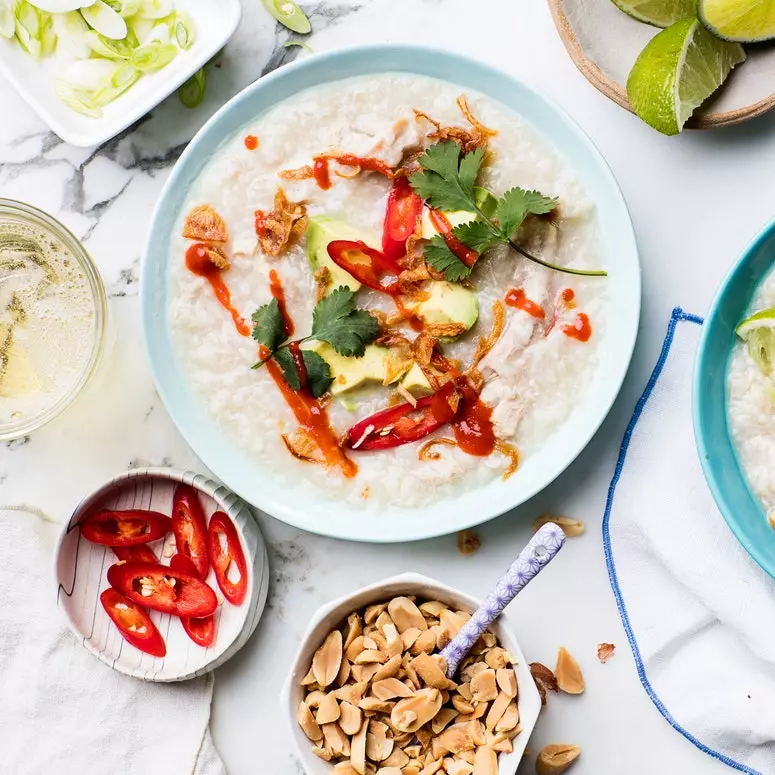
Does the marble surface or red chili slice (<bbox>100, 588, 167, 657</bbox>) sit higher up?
the marble surface

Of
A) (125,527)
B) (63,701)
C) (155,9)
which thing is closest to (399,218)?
(155,9)

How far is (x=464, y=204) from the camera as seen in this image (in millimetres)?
2146

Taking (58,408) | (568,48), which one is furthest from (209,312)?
(568,48)

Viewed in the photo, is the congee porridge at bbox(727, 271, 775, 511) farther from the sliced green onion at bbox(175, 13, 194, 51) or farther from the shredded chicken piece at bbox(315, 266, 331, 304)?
the sliced green onion at bbox(175, 13, 194, 51)

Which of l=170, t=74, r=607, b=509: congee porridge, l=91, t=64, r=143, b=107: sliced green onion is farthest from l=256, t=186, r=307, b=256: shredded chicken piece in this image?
l=91, t=64, r=143, b=107: sliced green onion

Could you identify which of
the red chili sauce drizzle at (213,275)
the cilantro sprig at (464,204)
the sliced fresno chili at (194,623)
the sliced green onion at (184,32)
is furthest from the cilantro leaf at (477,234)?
the sliced fresno chili at (194,623)

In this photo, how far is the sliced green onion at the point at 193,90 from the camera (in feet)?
7.80

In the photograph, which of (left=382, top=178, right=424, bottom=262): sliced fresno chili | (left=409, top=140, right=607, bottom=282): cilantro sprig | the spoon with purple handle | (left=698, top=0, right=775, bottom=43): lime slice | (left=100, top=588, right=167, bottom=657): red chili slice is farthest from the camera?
(left=100, top=588, right=167, bottom=657): red chili slice

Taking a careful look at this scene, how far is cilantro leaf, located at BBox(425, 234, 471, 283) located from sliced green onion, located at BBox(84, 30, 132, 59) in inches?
35.6

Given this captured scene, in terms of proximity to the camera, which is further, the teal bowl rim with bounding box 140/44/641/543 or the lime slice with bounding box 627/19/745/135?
the teal bowl rim with bounding box 140/44/641/543

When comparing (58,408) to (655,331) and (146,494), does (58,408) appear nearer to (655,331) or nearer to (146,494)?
(146,494)

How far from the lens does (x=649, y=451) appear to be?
90.8 inches

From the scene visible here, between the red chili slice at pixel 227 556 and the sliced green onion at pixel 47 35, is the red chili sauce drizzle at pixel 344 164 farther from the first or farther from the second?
the red chili slice at pixel 227 556

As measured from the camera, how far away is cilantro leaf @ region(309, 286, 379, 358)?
86.1 inches
